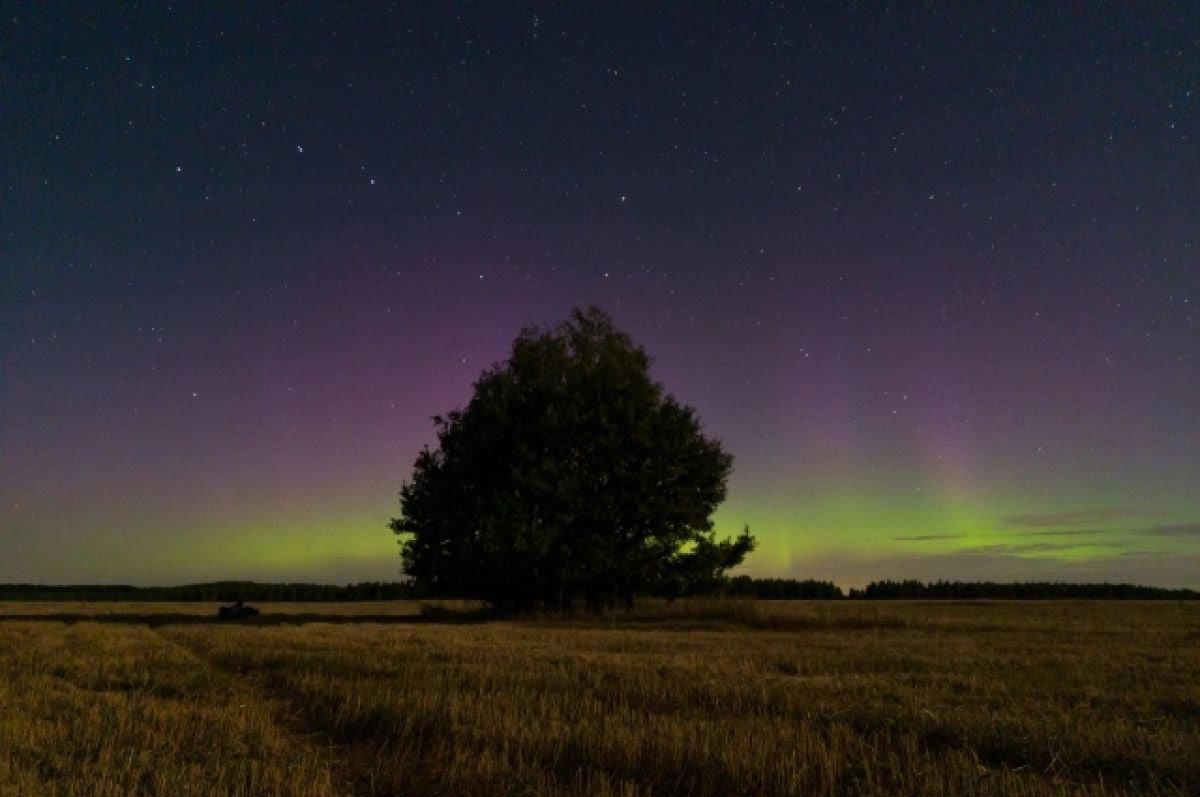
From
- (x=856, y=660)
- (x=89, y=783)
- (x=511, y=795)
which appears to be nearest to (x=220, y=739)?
(x=89, y=783)

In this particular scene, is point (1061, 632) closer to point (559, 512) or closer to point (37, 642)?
point (559, 512)

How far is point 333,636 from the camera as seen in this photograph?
20562 mm

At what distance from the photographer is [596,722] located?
26.2 ft

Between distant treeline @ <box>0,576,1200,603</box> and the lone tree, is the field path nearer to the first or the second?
the lone tree

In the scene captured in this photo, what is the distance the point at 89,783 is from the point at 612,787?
140 inches

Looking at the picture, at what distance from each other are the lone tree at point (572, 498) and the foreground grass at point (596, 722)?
20.5 m

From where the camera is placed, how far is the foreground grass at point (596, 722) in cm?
604

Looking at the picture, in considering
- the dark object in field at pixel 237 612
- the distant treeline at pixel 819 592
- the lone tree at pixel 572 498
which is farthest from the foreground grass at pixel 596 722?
the distant treeline at pixel 819 592

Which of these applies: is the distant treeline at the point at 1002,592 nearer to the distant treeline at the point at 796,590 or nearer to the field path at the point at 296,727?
the distant treeline at the point at 796,590

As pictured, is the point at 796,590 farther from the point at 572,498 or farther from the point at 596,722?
the point at 596,722

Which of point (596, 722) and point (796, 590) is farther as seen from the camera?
point (796, 590)

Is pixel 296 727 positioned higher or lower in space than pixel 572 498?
lower

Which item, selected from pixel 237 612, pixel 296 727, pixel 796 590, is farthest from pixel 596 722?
pixel 796 590

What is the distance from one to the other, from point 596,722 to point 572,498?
29.0 metres
